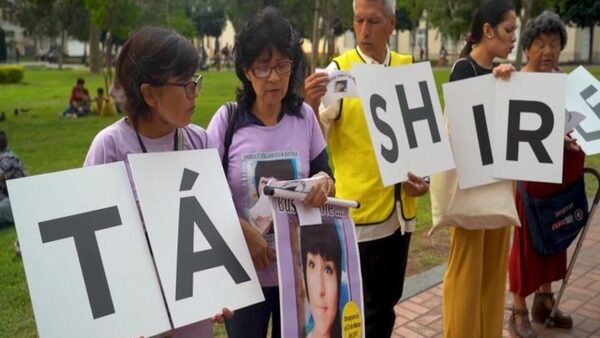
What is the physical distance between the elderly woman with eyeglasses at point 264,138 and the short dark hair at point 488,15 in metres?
1.15

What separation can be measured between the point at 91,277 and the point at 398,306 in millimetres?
2828

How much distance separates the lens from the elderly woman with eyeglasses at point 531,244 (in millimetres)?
3463

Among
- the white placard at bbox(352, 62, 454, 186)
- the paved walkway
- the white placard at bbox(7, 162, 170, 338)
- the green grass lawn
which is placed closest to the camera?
the white placard at bbox(7, 162, 170, 338)

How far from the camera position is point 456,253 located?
3.16 metres

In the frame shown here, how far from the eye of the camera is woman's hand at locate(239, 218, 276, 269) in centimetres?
207

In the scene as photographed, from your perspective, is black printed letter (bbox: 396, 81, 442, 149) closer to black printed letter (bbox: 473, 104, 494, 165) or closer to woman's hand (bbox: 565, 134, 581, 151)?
black printed letter (bbox: 473, 104, 494, 165)

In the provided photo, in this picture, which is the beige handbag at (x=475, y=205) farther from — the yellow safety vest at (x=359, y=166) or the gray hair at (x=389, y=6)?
the gray hair at (x=389, y=6)

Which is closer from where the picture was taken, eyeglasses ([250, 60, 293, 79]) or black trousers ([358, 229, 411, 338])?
eyeglasses ([250, 60, 293, 79])

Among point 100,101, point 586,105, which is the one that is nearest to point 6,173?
point 586,105

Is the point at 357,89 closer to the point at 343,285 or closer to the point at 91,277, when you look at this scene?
the point at 343,285

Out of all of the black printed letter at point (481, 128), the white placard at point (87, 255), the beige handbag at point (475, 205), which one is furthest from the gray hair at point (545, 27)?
the white placard at point (87, 255)

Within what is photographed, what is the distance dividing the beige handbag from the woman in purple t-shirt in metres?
1.50

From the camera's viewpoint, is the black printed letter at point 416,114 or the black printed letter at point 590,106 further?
the black printed letter at point 590,106

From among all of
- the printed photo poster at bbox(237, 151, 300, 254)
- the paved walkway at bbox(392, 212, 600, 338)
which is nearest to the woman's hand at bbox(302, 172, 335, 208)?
the printed photo poster at bbox(237, 151, 300, 254)
